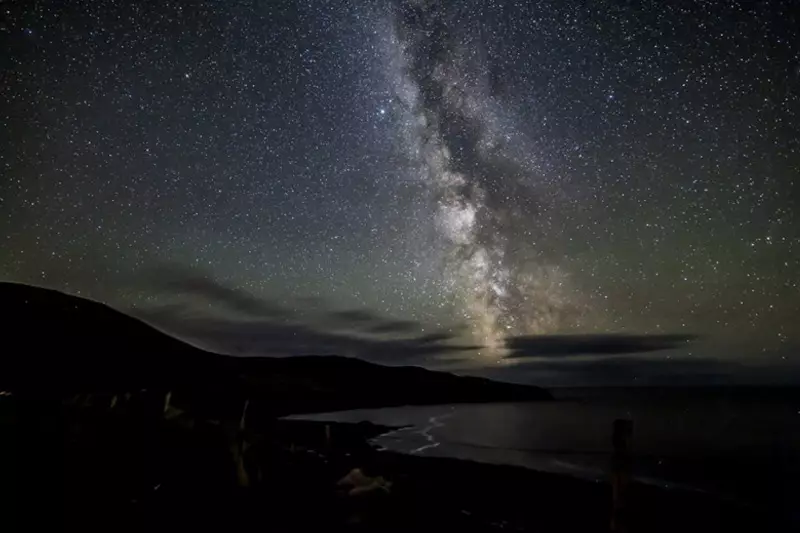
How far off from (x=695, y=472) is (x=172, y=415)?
92.0ft

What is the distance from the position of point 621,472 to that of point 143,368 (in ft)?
202

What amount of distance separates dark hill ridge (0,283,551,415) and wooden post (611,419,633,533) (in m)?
→ 31.7

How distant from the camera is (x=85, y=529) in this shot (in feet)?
27.4

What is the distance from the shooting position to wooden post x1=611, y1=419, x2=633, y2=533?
10695 mm

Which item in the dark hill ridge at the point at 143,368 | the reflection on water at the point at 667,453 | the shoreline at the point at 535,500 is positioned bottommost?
the shoreline at the point at 535,500

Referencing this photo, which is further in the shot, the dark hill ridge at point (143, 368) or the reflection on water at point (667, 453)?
the dark hill ridge at point (143, 368)

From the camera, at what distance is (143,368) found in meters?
63.7

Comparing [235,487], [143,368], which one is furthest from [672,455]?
[143,368]

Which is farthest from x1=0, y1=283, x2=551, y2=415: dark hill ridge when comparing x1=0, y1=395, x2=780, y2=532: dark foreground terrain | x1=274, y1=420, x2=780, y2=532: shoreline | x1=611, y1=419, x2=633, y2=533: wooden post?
x1=611, y1=419, x2=633, y2=533: wooden post

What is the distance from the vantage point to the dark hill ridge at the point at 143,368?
50.8 m

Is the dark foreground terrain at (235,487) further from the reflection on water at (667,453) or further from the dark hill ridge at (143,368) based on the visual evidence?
the dark hill ridge at (143,368)

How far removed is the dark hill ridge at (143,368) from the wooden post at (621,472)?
3169 centimetres

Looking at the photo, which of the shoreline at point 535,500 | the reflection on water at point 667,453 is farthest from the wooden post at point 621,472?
the reflection on water at point 667,453

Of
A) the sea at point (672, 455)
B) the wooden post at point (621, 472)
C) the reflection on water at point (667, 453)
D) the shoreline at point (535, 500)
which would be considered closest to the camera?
the wooden post at point (621, 472)
